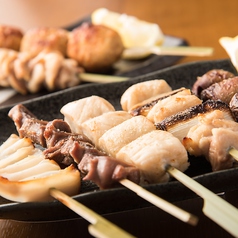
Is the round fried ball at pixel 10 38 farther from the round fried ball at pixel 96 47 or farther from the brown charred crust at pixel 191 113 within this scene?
the brown charred crust at pixel 191 113

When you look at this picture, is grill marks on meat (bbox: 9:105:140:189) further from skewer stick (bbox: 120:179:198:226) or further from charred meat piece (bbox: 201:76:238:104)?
charred meat piece (bbox: 201:76:238:104)

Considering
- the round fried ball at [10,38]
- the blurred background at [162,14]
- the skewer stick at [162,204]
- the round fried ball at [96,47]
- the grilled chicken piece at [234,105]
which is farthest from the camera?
the blurred background at [162,14]

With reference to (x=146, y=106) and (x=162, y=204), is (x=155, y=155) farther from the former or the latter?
(x=146, y=106)

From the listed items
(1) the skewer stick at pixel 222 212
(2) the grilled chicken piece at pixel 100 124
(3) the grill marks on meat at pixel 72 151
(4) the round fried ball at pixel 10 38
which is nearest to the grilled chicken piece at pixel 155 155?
(3) the grill marks on meat at pixel 72 151

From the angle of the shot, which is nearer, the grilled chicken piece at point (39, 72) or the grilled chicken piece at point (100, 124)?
the grilled chicken piece at point (100, 124)

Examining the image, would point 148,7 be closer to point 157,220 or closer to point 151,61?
point 151,61

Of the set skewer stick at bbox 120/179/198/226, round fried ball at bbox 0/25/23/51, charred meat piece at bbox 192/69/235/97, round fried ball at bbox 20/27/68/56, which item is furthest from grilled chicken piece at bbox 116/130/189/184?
round fried ball at bbox 0/25/23/51

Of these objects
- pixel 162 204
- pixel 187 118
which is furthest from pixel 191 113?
pixel 162 204
